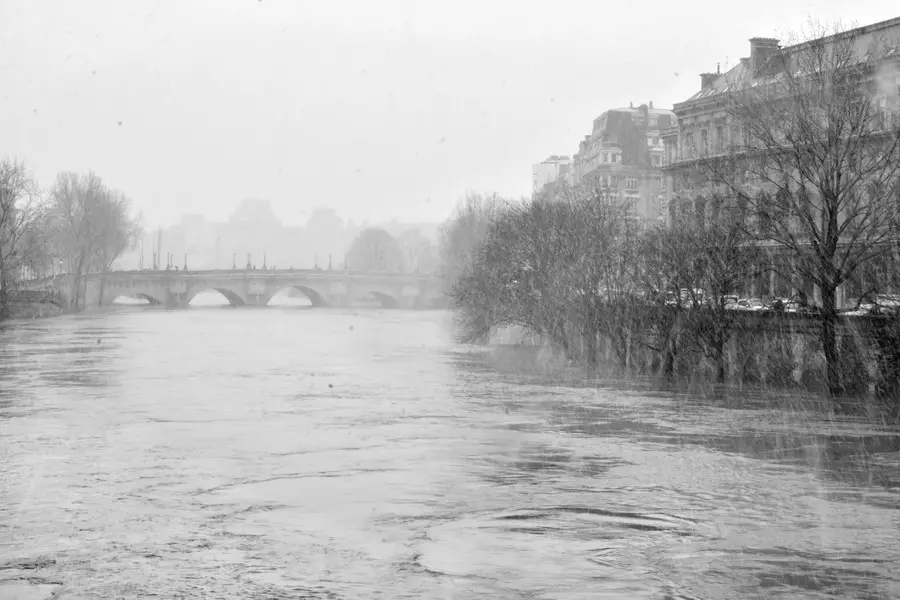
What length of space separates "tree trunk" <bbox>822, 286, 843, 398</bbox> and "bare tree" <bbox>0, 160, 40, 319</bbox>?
55.5 m

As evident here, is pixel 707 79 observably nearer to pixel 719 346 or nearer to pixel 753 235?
pixel 719 346

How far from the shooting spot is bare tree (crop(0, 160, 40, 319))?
8104cm

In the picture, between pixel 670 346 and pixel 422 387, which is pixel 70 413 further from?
pixel 670 346

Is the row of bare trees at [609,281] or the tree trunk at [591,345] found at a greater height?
the row of bare trees at [609,281]

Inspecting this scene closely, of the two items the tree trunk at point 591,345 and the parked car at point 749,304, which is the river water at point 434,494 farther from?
the tree trunk at point 591,345

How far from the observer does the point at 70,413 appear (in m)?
30.7

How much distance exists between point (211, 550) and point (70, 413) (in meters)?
16.4

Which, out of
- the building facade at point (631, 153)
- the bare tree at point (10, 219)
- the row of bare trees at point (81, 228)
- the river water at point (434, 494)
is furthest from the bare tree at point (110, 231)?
the river water at point (434, 494)

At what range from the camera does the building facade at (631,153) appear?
10519 cm

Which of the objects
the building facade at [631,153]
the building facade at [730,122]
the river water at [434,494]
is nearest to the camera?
the river water at [434,494]

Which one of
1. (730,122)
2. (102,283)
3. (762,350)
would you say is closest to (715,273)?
(762,350)

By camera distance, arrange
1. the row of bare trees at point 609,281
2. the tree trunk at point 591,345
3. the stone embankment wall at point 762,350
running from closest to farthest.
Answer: the stone embankment wall at point 762,350 → the row of bare trees at point 609,281 → the tree trunk at point 591,345

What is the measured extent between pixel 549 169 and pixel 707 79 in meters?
74.0

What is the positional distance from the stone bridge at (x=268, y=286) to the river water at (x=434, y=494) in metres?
85.2
